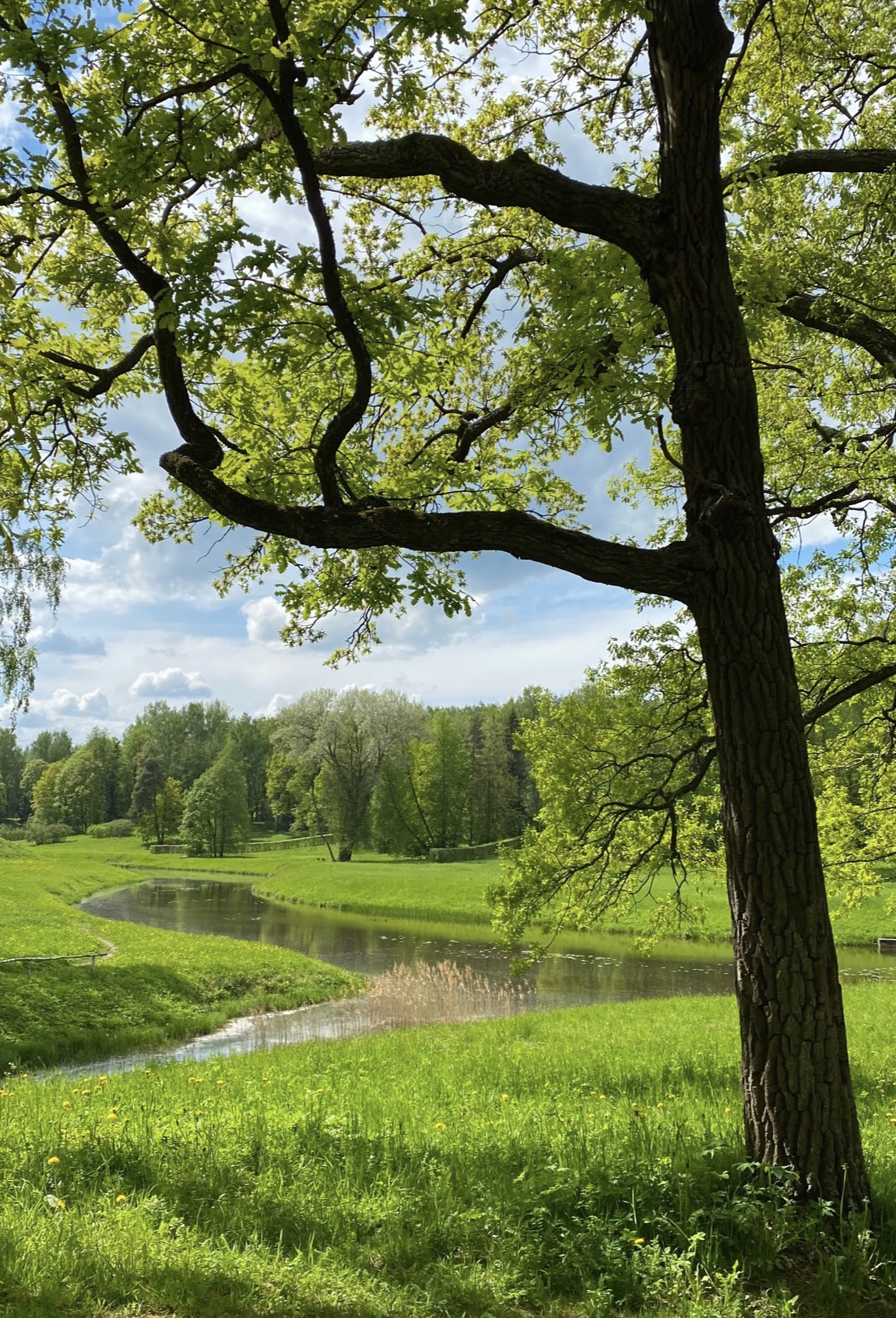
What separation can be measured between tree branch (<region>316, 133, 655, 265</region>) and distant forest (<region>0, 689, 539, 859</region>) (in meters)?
33.9

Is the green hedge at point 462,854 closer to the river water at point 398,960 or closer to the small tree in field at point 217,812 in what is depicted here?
the small tree in field at point 217,812

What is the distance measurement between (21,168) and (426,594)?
352 centimetres

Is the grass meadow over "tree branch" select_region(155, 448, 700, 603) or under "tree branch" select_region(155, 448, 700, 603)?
under

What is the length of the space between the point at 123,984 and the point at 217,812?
2042 inches

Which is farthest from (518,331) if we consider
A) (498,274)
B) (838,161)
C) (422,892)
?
(422,892)

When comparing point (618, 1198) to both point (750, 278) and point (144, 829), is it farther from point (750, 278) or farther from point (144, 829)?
point (144, 829)

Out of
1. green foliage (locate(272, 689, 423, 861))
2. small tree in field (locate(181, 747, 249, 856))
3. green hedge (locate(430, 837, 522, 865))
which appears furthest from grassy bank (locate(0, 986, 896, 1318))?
small tree in field (locate(181, 747, 249, 856))

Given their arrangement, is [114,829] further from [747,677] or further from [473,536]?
[747,677]

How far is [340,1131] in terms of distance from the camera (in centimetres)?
515

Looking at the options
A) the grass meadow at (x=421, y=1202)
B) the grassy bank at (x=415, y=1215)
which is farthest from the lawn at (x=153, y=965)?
the grassy bank at (x=415, y=1215)

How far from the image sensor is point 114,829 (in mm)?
85375

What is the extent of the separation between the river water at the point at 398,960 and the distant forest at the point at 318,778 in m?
13.3

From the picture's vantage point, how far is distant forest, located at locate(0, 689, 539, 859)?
56.8m

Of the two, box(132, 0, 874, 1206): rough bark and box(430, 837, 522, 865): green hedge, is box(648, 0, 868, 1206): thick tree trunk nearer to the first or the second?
box(132, 0, 874, 1206): rough bark
